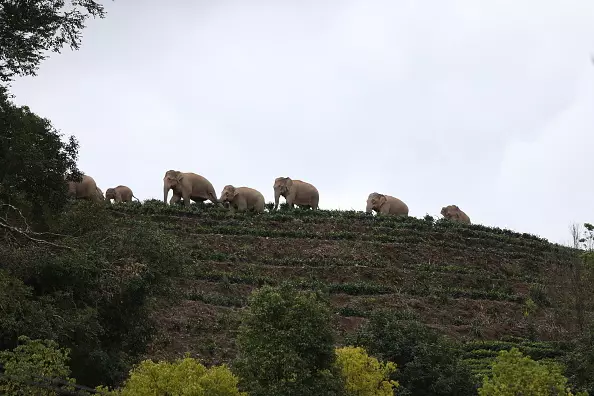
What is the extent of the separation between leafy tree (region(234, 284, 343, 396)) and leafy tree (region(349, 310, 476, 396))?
14.9ft

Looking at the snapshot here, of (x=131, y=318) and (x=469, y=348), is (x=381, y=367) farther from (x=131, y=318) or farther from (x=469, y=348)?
(x=469, y=348)

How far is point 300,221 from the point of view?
42.4 meters

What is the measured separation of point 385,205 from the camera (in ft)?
172

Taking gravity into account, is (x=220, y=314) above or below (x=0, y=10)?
below

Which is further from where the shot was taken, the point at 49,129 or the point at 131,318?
the point at 49,129

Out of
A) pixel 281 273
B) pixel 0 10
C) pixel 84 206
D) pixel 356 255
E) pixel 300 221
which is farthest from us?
pixel 300 221

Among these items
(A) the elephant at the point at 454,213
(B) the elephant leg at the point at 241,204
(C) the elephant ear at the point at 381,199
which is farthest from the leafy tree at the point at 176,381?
(A) the elephant at the point at 454,213

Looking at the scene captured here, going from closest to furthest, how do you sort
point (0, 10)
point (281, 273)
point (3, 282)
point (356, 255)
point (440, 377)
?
1. point (3, 282)
2. point (440, 377)
3. point (0, 10)
4. point (281, 273)
5. point (356, 255)

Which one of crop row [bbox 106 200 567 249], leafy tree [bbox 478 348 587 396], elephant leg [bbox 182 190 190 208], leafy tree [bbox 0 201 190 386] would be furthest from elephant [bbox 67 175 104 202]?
leafy tree [bbox 478 348 587 396]

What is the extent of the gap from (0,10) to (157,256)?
23.1 ft

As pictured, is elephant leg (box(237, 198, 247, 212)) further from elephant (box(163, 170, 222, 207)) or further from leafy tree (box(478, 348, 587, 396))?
leafy tree (box(478, 348, 587, 396))

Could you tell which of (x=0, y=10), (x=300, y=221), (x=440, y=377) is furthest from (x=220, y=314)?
(x=300, y=221)

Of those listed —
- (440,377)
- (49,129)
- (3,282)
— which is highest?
(49,129)

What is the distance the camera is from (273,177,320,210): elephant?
48.8m
